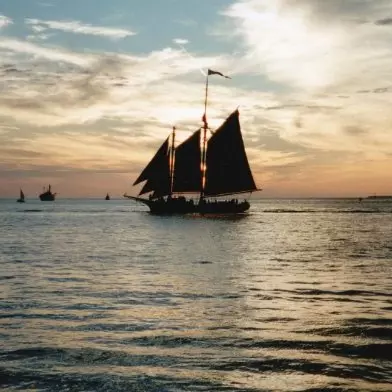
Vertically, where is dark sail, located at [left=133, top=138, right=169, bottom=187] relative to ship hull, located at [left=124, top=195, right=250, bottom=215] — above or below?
above

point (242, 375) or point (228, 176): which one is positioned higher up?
point (228, 176)

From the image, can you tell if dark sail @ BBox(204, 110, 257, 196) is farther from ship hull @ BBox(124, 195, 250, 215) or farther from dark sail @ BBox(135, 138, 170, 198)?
ship hull @ BBox(124, 195, 250, 215)

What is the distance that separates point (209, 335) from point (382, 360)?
3915 millimetres

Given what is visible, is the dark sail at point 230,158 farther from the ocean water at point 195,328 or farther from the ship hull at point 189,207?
the ocean water at point 195,328

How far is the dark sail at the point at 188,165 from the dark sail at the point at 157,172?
182 cm

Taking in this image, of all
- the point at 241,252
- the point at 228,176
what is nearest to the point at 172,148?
the point at 228,176

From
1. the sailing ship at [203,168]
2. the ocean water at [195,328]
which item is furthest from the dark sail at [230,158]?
the ocean water at [195,328]

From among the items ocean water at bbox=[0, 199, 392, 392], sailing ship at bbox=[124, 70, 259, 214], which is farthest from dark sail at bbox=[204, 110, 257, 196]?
ocean water at bbox=[0, 199, 392, 392]

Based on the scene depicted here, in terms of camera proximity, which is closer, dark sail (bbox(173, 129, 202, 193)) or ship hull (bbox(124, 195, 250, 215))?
dark sail (bbox(173, 129, 202, 193))

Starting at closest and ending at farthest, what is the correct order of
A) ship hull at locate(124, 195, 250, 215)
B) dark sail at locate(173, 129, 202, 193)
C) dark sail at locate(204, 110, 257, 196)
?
dark sail at locate(204, 110, 257, 196) → dark sail at locate(173, 129, 202, 193) → ship hull at locate(124, 195, 250, 215)

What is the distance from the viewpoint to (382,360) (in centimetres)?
1084

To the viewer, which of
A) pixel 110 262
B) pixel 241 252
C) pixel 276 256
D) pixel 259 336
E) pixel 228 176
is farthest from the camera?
pixel 228 176

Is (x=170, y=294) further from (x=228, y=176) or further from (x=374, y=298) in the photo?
(x=228, y=176)

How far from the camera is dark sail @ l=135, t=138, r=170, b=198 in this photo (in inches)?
4053
